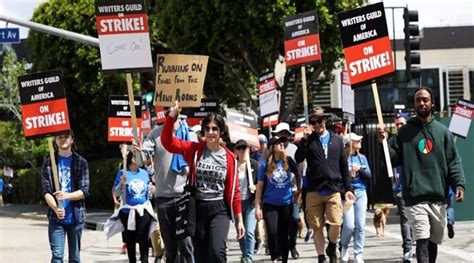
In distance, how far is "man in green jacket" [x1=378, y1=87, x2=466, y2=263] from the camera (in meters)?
9.56

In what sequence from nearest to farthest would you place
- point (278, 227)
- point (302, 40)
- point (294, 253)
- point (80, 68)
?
point (278, 227) → point (294, 253) → point (302, 40) → point (80, 68)

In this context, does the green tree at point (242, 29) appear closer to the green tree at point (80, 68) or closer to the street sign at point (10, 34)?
the green tree at point (80, 68)

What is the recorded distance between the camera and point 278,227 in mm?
12586

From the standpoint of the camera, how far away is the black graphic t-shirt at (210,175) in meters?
9.64

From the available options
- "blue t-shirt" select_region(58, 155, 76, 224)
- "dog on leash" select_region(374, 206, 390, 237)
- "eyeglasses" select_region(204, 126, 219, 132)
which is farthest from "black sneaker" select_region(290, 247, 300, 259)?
"eyeglasses" select_region(204, 126, 219, 132)

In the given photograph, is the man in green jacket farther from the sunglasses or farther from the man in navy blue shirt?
the sunglasses

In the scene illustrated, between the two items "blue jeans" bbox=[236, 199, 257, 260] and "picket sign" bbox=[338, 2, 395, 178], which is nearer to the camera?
"picket sign" bbox=[338, 2, 395, 178]

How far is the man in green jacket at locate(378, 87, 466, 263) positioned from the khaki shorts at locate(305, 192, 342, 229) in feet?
7.86

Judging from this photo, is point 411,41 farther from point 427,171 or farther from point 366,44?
point 427,171

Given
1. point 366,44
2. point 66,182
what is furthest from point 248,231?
point 66,182

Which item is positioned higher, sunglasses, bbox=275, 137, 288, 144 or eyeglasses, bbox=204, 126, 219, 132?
eyeglasses, bbox=204, 126, 219, 132

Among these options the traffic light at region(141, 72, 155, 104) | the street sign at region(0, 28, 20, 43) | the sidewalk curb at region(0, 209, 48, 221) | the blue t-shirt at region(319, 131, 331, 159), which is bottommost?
the sidewalk curb at region(0, 209, 48, 221)

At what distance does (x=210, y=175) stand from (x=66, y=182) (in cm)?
Result: 164

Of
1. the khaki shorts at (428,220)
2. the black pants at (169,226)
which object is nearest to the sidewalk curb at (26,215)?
the black pants at (169,226)
